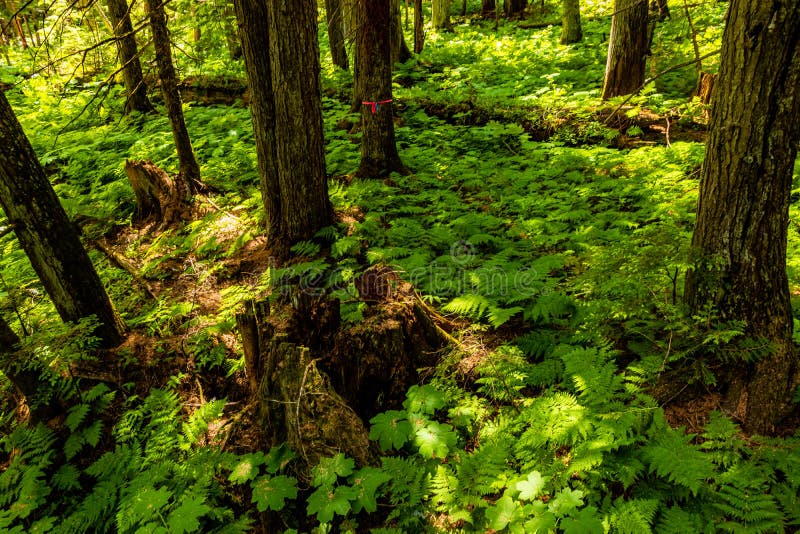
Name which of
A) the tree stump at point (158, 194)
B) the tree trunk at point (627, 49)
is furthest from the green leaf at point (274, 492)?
the tree trunk at point (627, 49)

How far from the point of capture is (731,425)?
2424 mm

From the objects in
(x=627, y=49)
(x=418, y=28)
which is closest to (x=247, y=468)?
(x=627, y=49)

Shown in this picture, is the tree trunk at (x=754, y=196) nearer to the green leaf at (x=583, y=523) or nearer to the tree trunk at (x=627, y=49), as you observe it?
the green leaf at (x=583, y=523)

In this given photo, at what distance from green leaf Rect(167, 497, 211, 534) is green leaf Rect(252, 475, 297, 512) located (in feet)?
0.95

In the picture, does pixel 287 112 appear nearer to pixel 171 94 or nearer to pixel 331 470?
pixel 171 94

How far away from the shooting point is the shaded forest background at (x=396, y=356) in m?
2.44

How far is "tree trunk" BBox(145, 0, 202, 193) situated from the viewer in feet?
19.5

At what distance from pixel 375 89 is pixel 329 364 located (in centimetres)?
449

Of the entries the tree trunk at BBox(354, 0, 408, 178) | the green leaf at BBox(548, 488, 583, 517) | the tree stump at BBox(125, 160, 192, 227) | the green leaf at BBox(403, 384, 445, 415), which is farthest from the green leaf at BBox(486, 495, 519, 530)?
Result: the tree stump at BBox(125, 160, 192, 227)

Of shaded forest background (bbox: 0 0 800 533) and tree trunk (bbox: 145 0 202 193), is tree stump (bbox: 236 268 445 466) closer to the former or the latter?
shaded forest background (bbox: 0 0 800 533)

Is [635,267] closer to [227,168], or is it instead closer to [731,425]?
[731,425]

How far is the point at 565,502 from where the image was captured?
220 centimetres

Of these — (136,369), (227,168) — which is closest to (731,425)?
(136,369)

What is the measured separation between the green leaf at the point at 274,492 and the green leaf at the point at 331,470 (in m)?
0.17
